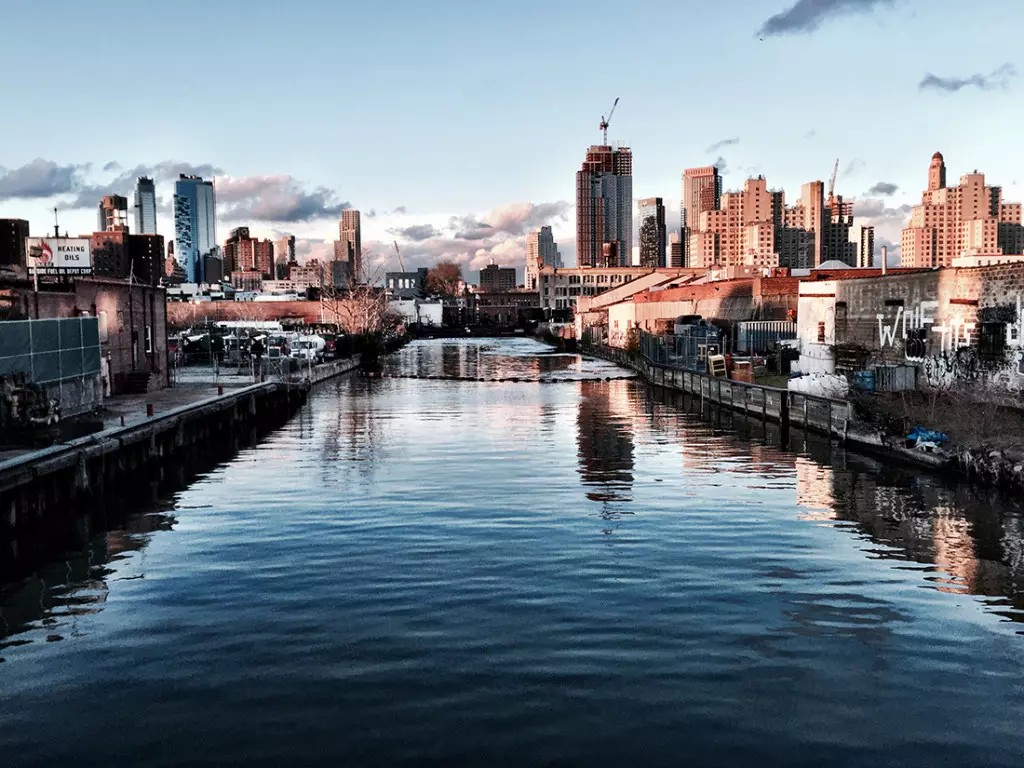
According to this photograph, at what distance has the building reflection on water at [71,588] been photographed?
17.0 m

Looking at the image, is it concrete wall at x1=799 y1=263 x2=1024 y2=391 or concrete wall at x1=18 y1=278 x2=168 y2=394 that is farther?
concrete wall at x1=18 y1=278 x2=168 y2=394

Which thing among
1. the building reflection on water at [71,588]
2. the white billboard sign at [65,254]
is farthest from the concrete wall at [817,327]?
the white billboard sign at [65,254]

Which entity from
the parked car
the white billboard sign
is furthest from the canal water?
the parked car

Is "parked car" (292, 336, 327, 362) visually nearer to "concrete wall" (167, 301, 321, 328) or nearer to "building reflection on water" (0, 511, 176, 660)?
"building reflection on water" (0, 511, 176, 660)

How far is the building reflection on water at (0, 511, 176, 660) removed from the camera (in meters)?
17.0

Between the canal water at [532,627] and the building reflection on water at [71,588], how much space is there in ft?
0.27

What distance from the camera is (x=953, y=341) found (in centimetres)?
3794

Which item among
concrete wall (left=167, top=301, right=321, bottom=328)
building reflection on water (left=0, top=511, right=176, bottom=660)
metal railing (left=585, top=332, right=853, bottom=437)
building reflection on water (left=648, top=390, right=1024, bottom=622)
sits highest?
concrete wall (left=167, top=301, right=321, bottom=328)

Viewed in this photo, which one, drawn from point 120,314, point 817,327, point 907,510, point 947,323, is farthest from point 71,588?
point 817,327

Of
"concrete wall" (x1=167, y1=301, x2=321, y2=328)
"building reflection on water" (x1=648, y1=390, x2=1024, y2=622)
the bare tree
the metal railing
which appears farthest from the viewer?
"concrete wall" (x1=167, y1=301, x2=321, y2=328)

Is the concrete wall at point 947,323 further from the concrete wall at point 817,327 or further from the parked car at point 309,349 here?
the parked car at point 309,349

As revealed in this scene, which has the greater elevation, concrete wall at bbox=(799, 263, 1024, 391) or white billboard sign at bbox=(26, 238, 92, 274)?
white billboard sign at bbox=(26, 238, 92, 274)

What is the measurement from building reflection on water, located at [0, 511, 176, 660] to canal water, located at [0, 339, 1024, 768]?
0.08 m

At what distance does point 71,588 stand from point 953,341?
32.6 meters
